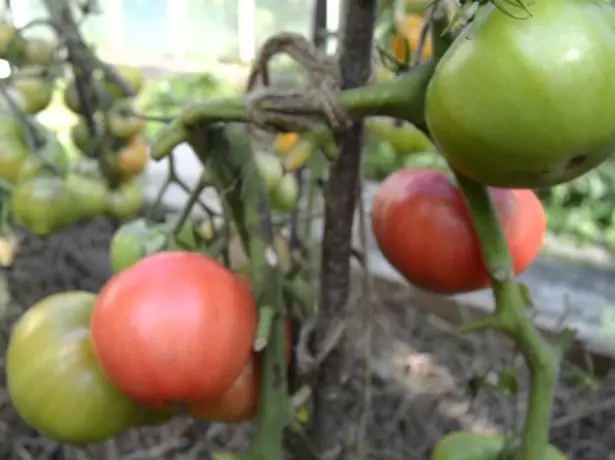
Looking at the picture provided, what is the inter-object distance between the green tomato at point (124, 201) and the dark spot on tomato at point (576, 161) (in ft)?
2.72

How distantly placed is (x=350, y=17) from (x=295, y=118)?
11 cm

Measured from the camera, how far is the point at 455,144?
1.16 ft

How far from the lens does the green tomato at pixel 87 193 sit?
1.02 metres

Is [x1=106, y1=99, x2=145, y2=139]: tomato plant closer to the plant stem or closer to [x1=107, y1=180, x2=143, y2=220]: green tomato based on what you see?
[x1=107, y1=180, x2=143, y2=220]: green tomato

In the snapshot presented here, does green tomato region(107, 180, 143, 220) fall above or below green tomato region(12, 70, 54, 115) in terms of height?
below

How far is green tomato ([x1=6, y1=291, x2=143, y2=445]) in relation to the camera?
495 mm

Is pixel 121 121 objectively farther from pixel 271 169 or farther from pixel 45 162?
pixel 271 169

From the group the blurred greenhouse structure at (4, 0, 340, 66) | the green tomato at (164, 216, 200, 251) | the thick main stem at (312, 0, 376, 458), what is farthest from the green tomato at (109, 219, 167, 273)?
the blurred greenhouse structure at (4, 0, 340, 66)

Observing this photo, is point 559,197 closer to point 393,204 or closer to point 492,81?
point 393,204

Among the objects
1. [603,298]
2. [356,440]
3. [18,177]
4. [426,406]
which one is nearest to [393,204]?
[356,440]

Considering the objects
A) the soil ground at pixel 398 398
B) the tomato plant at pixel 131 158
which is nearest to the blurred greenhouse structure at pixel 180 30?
the soil ground at pixel 398 398

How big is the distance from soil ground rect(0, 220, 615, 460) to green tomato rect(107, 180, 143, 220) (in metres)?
0.32

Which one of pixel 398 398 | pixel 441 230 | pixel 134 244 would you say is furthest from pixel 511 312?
pixel 398 398

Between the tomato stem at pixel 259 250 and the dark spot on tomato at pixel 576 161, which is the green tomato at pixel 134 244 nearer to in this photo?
the tomato stem at pixel 259 250
